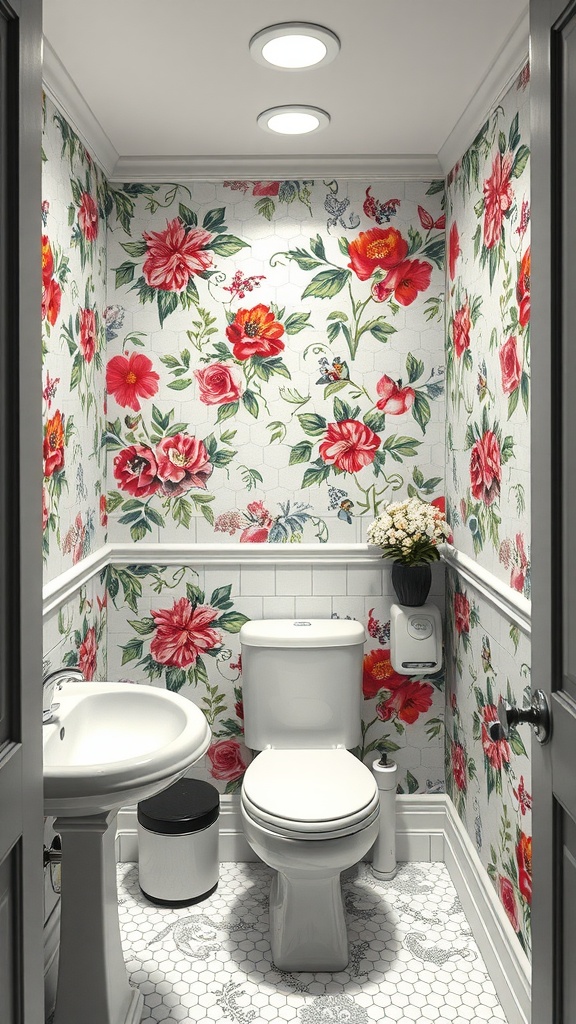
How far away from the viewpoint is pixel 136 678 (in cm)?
281

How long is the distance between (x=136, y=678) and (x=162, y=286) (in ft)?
4.53

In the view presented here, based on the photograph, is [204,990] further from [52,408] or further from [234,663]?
[52,408]

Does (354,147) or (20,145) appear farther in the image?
(354,147)

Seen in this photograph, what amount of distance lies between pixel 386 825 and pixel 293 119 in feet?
7.49

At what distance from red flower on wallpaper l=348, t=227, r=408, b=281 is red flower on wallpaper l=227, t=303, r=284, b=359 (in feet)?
1.10

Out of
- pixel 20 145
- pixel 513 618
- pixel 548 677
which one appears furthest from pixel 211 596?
pixel 20 145

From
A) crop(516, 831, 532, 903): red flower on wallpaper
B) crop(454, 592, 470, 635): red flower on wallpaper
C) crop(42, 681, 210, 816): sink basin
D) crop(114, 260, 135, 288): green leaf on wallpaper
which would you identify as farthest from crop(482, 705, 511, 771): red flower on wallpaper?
crop(114, 260, 135, 288): green leaf on wallpaper

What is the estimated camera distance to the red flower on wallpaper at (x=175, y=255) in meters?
2.74

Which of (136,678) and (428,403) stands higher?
(428,403)

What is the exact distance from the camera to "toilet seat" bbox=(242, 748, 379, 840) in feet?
6.77

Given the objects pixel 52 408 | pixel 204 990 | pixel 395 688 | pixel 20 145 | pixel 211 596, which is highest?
pixel 20 145

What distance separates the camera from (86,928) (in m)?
1.84

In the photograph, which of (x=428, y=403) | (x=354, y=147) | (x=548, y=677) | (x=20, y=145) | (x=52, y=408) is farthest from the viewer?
(x=428, y=403)

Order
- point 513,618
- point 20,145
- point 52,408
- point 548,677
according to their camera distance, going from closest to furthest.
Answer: point 20,145 < point 548,677 < point 513,618 < point 52,408
